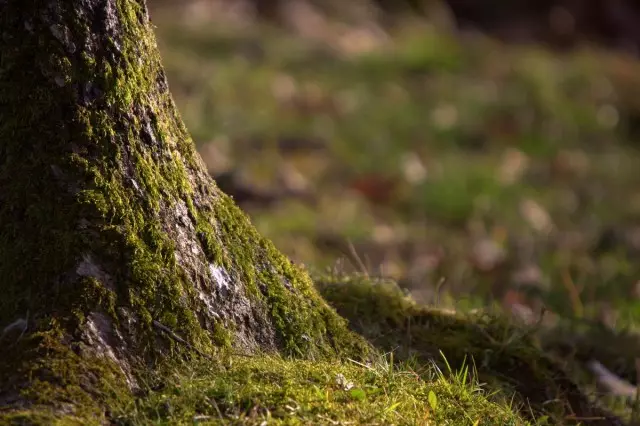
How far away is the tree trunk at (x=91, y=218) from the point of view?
2146 millimetres

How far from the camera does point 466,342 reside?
10.0ft

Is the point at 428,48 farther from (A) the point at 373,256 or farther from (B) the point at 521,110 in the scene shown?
(A) the point at 373,256

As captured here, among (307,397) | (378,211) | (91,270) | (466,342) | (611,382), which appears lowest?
(378,211)

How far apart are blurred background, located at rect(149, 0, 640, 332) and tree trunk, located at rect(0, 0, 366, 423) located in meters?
1.25

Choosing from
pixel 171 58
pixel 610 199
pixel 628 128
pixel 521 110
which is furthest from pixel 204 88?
Result: pixel 628 128

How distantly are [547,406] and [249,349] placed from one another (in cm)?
107

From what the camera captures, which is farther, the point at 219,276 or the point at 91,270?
the point at 219,276

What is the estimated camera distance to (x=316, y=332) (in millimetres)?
2602

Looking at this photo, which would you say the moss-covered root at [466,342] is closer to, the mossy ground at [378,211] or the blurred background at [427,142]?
the mossy ground at [378,211]

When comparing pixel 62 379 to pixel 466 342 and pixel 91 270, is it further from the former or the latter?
pixel 466 342

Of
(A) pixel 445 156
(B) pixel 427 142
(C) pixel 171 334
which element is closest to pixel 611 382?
(C) pixel 171 334

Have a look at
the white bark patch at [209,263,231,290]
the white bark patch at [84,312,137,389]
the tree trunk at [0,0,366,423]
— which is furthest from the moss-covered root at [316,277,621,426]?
the white bark patch at [84,312,137,389]

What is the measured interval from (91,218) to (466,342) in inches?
55.6

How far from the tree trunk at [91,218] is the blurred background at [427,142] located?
1248mm
